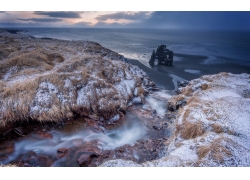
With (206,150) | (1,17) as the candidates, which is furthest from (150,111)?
(1,17)

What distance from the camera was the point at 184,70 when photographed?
552 cm

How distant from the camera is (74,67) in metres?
5.53

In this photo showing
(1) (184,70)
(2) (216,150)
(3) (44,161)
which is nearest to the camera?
(2) (216,150)

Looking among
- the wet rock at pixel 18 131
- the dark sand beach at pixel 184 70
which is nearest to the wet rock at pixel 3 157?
the wet rock at pixel 18 131

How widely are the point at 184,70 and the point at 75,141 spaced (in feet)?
14.2

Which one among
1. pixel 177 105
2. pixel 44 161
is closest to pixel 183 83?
pixel 177 105

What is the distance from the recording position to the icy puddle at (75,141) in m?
2.89

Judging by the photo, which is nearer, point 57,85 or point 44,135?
point 44,135

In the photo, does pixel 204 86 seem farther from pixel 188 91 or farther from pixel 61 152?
pixel 61 152

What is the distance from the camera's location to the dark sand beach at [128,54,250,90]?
14.6ft

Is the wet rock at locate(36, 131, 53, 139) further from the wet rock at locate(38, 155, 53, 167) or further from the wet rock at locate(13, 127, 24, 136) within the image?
the wet rock at locate(38, 155, 53, 167)

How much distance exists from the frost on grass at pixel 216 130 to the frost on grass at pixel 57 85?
211cm

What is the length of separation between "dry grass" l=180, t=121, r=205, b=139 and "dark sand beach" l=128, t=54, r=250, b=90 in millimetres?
2276

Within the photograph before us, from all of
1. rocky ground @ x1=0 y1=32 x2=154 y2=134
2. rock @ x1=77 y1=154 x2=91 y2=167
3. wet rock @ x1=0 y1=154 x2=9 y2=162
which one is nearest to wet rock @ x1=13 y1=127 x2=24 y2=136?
rocky ground @ x1=0 y1=32 x2=154 y2=134
